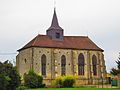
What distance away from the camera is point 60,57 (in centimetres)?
8650

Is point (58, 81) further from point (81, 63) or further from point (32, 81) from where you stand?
point (81, 63)

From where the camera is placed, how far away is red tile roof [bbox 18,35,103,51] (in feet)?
280

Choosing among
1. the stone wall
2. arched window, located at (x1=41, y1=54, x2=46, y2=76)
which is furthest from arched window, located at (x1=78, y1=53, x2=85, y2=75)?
arched window, located at (x1=41, y1=54, x2=46, y2=76)

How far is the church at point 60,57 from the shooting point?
84188mm

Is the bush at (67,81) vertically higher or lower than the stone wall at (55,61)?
lower

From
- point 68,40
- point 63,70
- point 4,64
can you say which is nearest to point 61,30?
point 68,40

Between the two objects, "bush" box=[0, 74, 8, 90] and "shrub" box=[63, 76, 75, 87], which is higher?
"shrub" box=[63, 76, 75, 87]

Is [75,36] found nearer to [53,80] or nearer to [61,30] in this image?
[61,30]

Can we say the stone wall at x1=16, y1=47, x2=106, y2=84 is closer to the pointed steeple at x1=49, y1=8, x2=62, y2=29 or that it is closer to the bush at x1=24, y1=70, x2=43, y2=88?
the pointed steeple at x1=49, y1=8, x2=62, y2=29

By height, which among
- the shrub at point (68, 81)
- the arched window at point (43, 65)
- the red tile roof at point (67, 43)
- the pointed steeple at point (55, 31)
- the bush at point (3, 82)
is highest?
the pointed steeple at point (55, 31)

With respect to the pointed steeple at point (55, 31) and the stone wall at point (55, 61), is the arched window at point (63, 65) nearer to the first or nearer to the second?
the stone wall at point (55, 61)

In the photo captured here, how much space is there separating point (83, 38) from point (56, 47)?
1027cm

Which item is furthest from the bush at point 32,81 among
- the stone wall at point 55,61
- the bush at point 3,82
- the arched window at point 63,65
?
the bush at point 3,82

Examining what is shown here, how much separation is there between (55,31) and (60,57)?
628cm
